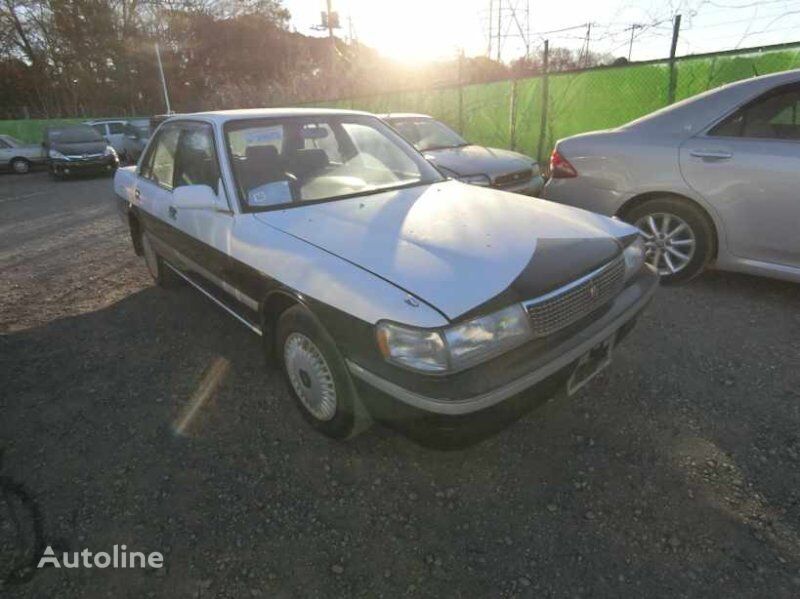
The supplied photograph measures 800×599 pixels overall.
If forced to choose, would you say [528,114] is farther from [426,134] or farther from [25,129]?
[25,129]

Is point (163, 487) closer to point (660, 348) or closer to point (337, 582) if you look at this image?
point (337, 582)

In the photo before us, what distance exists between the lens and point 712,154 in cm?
348

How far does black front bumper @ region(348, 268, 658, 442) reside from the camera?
1708 millimetres

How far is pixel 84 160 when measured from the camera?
13.0 meters

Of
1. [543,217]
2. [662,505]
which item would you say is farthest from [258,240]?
[662,505]

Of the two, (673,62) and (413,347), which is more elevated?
(673,62)

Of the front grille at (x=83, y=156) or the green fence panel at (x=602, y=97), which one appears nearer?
the green fence panel at (x=602, y=97)

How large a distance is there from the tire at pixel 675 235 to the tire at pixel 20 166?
709 inches

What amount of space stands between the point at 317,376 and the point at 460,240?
93cm

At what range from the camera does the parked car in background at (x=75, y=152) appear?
508 inches

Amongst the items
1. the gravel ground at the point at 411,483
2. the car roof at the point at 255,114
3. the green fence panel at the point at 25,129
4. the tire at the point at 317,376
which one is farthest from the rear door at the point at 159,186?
the green fence panel at the point at 25,129

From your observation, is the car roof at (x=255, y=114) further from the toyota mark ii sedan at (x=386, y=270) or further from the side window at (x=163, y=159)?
the side window at (x=163, y=159)

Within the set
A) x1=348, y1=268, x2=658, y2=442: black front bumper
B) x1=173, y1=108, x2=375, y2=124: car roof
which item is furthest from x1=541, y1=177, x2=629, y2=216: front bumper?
x1=348, y1=268, x2=658, y2=442: black front bumper

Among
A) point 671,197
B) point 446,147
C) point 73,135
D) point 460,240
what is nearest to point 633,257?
point 460,240
